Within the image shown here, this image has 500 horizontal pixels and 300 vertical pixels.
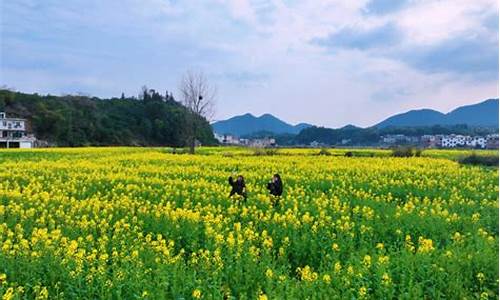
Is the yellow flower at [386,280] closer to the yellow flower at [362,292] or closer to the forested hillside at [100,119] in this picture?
the yellow flower at [362,292]

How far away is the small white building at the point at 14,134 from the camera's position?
66.5m

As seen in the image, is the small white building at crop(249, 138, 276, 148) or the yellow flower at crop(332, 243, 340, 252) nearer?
the yellow flower at crop(332, 243, 340, 252)

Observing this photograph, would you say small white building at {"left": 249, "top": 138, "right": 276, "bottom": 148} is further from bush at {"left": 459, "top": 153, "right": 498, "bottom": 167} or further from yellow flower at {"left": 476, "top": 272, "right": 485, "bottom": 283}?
yellow flower at {"left": 476, "top": 272, "right": 485, "bottom": 283}

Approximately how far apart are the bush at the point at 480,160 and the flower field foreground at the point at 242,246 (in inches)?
678

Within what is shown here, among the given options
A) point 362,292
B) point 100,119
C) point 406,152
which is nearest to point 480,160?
point 406,152

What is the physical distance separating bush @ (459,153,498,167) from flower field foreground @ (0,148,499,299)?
678 inches

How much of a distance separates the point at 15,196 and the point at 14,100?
265 feet

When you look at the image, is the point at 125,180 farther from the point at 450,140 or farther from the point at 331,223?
the point at 450,140

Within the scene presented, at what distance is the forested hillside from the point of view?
3009 inches

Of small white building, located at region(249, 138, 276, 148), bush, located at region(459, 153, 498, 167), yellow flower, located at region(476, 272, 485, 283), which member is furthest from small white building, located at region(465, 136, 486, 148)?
yellow flower, located at region(476, 272, 485, 283)

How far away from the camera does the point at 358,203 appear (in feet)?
42.9

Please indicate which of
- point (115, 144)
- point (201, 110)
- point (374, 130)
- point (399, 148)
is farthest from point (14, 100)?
point (399, 148)

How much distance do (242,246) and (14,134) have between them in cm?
7189

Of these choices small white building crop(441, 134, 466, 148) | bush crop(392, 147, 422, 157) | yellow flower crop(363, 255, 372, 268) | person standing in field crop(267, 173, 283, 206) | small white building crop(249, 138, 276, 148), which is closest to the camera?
yellow flower crop(363, 255, 372, 268)
